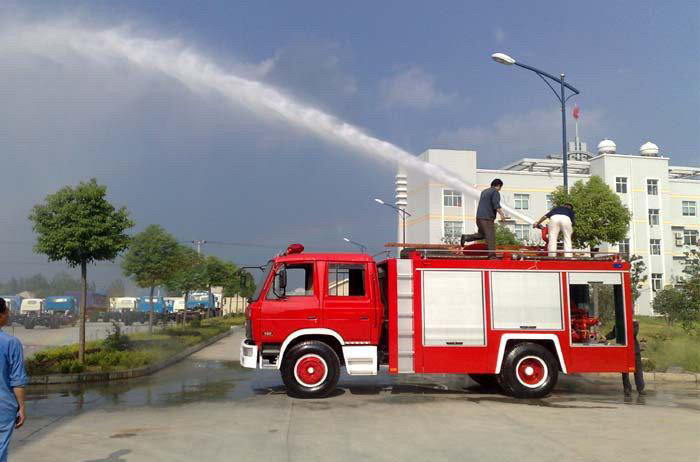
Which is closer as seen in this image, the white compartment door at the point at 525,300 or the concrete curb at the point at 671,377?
the white compartment door at the point at 525,300

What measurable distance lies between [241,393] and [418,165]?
1005 cm

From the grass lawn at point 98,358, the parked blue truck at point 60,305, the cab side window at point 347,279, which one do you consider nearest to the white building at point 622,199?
the parked blue truck at point 60,305

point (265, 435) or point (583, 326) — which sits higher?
point (583, 326)

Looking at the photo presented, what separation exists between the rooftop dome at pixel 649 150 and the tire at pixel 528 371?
210 feet

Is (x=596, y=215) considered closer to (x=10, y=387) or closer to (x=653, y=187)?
(x=10, y=387)

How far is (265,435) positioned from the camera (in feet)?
25.8

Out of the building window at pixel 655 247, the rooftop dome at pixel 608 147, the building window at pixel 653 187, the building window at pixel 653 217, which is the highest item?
the rooftop dome at pixel 608 147

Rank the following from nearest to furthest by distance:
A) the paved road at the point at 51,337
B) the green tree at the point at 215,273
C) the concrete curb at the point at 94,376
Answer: the concrete curb at the point at 94,376 < the paved road at the point at 51,337 < the green tree at the point at 215,273

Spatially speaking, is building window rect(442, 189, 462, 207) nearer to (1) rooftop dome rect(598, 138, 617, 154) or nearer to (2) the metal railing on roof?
(1) rooftop dome rect(598, 138, 617, 154)

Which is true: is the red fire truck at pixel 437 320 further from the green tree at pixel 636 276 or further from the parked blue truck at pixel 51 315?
the parked blue truck at pixel 51 315

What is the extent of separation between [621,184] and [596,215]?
4554 centimetres

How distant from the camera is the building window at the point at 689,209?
66688mm

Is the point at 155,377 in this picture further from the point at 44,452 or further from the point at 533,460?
the point at 533,460

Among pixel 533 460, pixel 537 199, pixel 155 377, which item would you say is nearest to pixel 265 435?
pixel 533 460
